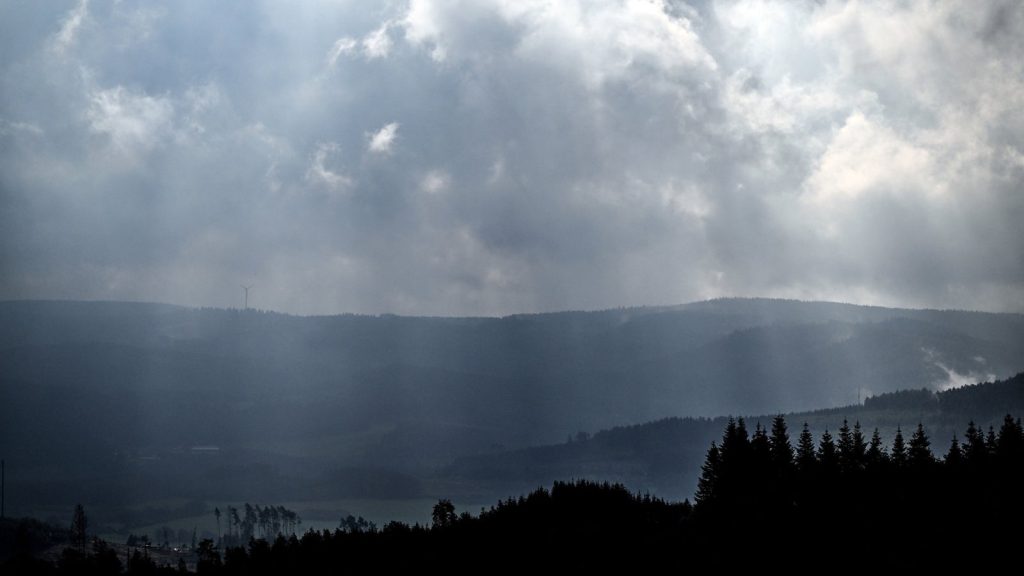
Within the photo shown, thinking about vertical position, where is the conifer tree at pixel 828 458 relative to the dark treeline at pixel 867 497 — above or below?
above

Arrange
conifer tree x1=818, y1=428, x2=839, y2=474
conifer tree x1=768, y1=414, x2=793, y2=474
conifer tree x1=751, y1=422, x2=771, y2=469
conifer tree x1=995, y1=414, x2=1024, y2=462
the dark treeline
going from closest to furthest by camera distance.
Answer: the dark treeline < conifer tree x1=995, y1=414, x2=1024, y2=462 < conifer tree x1=818, y1=428, x2=839, y2=474 < conifer tree x1=768, y1=414, x2=793, y2=474 < conifer tree x1=751, y1=422, x2=771, y2=469

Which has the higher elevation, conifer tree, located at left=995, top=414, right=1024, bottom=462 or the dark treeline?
conifer tree, located at left=995, top=414, right=1024, bottom=462

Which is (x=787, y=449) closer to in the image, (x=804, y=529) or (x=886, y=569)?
(x=804, y=529)

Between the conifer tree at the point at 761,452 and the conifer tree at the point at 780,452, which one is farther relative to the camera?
the conifer tree at the point at 761,452

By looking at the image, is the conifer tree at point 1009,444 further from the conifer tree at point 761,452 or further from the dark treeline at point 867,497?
the conifer tree at point 761,452

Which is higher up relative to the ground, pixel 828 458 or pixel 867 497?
pixel 828 458

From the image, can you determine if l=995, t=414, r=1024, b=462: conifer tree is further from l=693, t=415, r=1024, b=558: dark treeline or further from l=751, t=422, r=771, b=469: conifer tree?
l=751, t=422, r=771, b=469: conifer tree

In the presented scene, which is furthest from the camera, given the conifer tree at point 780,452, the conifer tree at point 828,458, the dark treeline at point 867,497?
the conifer tree at point 780,452

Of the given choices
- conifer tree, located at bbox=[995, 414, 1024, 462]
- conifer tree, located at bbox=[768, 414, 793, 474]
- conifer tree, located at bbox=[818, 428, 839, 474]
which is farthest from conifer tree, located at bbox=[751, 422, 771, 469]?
conifer tree, located at bbox=[995, 414, 1024, 462]

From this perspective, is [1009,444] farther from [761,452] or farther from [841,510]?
[761,452]

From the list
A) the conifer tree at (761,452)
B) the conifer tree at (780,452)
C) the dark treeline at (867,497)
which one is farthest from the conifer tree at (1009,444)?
the conifer tree at (761,452)

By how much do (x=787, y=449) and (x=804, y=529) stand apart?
26033 millimetres

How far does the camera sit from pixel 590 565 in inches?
7618

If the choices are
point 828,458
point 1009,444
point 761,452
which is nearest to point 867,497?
point 828,458
